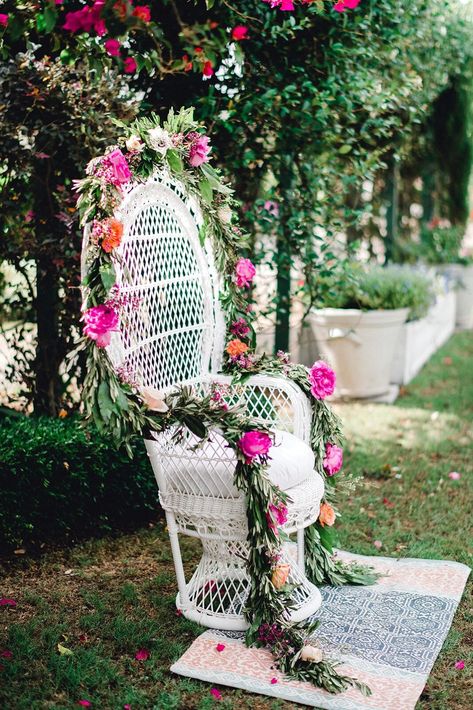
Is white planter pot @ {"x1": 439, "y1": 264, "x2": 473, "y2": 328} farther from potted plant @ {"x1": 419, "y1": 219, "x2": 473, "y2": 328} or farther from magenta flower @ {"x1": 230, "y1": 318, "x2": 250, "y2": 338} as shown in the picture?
magenta flower @ {"x1": 230, "y1": 318, "x2": 250, "y2": 338}

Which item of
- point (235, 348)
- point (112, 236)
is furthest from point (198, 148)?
point (235, 348)

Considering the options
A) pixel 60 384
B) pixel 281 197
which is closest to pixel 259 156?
pixel 281 197

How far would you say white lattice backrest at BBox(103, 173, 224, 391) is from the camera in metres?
2.85

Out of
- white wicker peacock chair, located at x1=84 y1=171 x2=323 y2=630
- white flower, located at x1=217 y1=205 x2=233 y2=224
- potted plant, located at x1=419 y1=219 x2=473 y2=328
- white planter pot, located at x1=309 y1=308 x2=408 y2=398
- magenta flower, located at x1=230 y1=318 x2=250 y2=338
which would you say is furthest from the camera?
potted plant, located at x1=419 y1=219 x2=473 y2=328

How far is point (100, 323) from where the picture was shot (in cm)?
251

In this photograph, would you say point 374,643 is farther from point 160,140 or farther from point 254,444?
point 160,140

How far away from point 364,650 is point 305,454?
0.66 metres

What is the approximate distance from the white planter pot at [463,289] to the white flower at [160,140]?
7.04m

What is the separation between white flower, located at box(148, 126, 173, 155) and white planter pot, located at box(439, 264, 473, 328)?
704cm

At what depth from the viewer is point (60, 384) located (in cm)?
408

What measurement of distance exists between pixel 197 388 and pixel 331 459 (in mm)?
600

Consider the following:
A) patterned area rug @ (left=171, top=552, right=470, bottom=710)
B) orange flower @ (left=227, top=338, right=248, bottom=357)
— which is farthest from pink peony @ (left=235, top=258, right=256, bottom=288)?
patterned area rug @ (left=171, top=552, right=470, bottom=710)

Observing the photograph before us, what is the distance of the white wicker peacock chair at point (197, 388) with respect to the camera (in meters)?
2.71

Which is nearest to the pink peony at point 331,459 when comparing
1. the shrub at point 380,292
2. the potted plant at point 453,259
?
the shrub at point 380,292
